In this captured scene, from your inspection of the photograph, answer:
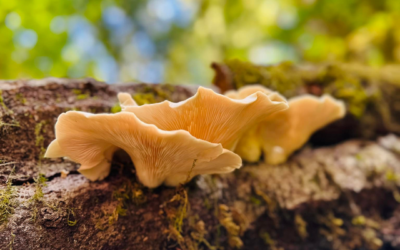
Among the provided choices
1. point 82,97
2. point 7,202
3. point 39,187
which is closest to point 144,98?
point 82,97

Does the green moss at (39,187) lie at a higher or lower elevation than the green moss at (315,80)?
lower

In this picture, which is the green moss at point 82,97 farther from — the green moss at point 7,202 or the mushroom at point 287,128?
the mushroom at point 287,128

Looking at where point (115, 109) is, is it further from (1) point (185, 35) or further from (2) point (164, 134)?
(1) point (185, 35)

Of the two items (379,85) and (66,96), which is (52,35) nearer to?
(66,96)

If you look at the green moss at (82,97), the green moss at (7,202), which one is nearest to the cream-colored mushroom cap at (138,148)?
the green moss at (7,202)

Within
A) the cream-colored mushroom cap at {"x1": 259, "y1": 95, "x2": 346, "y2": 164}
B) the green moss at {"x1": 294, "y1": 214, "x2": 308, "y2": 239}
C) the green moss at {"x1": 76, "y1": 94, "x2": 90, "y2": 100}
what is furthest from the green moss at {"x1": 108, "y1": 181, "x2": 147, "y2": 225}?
the green moss at {"x1": 294, "y1": 214, "x2": 308, "y2": 239}

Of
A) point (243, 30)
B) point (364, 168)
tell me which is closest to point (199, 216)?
point (364, 168)
